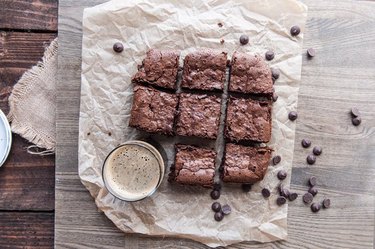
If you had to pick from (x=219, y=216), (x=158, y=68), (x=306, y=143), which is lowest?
(x=219, y=216)

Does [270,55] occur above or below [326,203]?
above

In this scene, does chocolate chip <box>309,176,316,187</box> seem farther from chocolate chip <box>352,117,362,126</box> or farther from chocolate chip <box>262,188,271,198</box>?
chocolate chip <box>352,117,362,126</box>

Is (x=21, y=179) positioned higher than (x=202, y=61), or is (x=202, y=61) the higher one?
(x=202, y=61)

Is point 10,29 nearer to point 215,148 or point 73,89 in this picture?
point 73,89

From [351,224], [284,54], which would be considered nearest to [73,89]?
[284,54]

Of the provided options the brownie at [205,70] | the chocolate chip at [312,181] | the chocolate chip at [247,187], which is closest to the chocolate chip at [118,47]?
the brownie at [205,70]

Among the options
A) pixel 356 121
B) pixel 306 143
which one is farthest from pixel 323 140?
pixel 356 121

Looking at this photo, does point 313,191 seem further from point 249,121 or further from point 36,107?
point 36,107

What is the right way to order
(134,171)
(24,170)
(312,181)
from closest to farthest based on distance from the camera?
(134,171) → (312,181) → (24,170)
